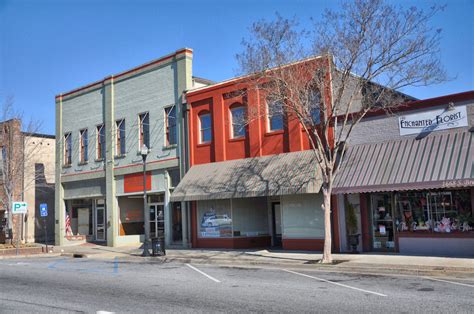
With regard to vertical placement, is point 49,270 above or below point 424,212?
below

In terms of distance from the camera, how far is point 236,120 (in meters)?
23.7

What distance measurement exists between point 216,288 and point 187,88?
1548 cm

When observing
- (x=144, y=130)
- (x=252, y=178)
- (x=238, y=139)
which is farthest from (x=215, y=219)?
(x=144, y=130)

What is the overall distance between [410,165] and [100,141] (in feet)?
65.6

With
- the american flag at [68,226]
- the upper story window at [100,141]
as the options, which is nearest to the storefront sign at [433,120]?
the upper story window at [100,141]

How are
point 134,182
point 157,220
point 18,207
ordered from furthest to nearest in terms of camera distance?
point 134,182 < point 157,220 < point 18,207

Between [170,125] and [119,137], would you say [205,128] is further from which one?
[119,137]

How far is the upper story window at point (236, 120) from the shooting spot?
77.4 feet

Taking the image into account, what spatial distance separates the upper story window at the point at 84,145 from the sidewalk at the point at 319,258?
9634 mm

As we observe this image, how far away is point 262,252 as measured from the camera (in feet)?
68.2

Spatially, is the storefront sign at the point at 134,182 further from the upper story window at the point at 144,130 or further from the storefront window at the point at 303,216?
the storefront window at the point at 303,216

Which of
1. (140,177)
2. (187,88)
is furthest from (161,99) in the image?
(140,177)

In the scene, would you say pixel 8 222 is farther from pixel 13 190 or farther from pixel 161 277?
pixel 161 277

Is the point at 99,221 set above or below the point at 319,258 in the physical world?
above
